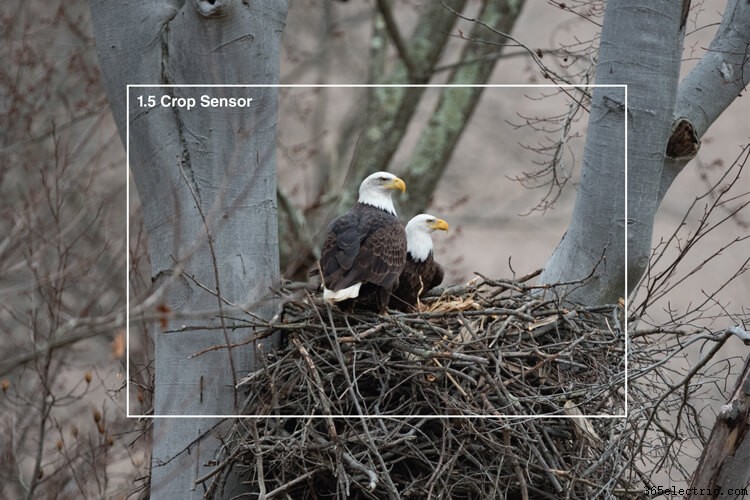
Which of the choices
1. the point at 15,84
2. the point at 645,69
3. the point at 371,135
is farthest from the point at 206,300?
the point at 371,135

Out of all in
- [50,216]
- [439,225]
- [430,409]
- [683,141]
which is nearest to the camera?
[430,409]

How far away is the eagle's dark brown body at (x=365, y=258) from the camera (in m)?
5.58

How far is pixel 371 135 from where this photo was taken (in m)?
9.88

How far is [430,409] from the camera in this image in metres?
5.14

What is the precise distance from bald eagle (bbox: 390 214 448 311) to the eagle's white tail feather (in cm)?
79

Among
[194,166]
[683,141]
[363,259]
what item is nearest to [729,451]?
[683,141]

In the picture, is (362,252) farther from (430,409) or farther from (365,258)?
(430,409)

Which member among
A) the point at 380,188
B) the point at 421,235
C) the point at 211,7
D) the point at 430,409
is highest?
the point at 211,7

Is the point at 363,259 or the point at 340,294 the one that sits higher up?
the point at 363,259

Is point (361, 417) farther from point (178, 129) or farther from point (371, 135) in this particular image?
point (371, 135)

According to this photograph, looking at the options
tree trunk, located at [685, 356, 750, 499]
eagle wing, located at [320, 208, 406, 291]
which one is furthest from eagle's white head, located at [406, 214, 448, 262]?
tree trunk, located at [685, 356, 750, 499]

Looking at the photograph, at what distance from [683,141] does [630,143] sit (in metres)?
0.40

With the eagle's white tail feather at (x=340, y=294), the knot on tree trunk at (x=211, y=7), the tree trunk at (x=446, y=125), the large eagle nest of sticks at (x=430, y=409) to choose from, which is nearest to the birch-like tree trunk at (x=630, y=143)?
the large eagle nest of sticks at (x=430, y=409)

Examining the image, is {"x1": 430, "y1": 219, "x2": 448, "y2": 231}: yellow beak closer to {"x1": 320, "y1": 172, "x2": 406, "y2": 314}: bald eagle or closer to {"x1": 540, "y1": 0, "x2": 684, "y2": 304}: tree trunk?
{"x1": 320, "y1": 172, "x2": 406, "y2": 314}: bald eagle
